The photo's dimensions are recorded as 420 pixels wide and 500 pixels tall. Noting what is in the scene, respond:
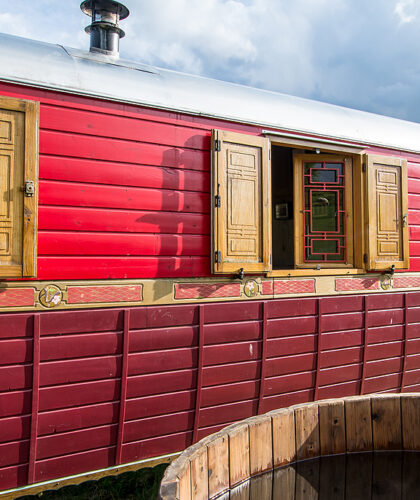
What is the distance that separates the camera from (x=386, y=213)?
483 cm

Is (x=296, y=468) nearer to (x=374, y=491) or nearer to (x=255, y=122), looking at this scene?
(x=374, y=491)

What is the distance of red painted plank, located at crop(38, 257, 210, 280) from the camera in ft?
11.0

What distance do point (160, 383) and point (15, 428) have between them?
1087 mm

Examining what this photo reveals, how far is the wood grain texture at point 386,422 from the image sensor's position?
9.30 ft

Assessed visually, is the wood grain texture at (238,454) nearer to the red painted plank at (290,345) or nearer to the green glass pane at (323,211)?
the red painted plank at (290,345)

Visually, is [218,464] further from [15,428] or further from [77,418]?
[15,428]

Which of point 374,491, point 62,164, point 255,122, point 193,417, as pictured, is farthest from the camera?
point 255,122

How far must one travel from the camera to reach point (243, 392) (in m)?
4.04

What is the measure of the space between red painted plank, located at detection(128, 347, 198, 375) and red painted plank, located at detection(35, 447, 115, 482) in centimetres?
64

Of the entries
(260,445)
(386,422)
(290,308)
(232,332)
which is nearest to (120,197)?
(232,332)

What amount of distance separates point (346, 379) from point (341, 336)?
44 centimetres

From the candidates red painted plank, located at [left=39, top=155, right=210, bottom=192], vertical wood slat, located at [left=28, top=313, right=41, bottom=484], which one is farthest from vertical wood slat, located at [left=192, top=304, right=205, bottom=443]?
vertical wood slat, located at [left=28, top=313, right=41, bottom=484]

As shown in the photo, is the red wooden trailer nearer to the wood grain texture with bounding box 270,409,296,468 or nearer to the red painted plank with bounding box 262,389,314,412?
the red painted plank with bounding box 262,389,314,412

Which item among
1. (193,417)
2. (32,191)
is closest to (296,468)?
(193,417)
